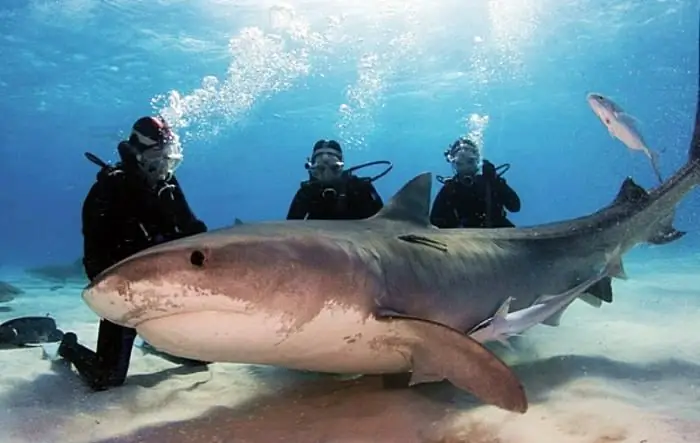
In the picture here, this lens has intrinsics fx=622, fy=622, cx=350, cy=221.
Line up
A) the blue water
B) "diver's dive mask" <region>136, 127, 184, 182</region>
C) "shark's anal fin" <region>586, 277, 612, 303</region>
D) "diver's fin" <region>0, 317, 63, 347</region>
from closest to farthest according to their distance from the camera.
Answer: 1. "diver's dive mask" <region>136, 127, 184, 182</region>
2. "shark's anal fin" <region>586, 277, 612, 303</region>
3. "diver's fin" <region>0, 317, 63, 347</region>
4. the blue water

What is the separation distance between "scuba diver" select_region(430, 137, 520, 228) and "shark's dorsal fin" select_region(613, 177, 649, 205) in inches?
107

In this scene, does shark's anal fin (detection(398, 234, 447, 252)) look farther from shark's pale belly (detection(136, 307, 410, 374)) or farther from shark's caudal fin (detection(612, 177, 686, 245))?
shark's caudal fin (detection(612, 177, 686, 245))

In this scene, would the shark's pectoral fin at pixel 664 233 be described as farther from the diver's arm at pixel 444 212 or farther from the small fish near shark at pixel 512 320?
the diver's arm at pixel 444 212

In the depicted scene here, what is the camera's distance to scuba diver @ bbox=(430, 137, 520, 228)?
875cm

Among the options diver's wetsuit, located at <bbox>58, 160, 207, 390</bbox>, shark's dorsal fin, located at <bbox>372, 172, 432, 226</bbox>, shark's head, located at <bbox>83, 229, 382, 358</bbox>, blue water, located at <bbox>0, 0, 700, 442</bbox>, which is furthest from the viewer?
blue water, located at <bbox>0, 0, 700, 442</bbox>

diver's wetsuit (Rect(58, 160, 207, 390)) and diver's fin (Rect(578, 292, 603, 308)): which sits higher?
diver's wetsuit (Rect(58, 160, 207, 390))

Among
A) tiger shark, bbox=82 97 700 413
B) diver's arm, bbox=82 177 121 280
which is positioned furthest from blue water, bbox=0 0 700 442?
diver's arm, bbox=82 177 121 280

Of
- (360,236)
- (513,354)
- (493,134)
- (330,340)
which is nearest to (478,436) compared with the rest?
(330,340)

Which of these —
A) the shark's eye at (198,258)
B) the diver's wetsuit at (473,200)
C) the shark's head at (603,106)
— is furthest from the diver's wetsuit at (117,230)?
the shark's head at (603,106)

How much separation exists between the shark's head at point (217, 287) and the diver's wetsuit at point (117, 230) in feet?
6.94

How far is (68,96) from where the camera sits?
37.0 meters

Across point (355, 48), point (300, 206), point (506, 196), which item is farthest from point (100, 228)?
point (355, 48)

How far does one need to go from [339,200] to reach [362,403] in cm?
373

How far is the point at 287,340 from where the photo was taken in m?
3.20
